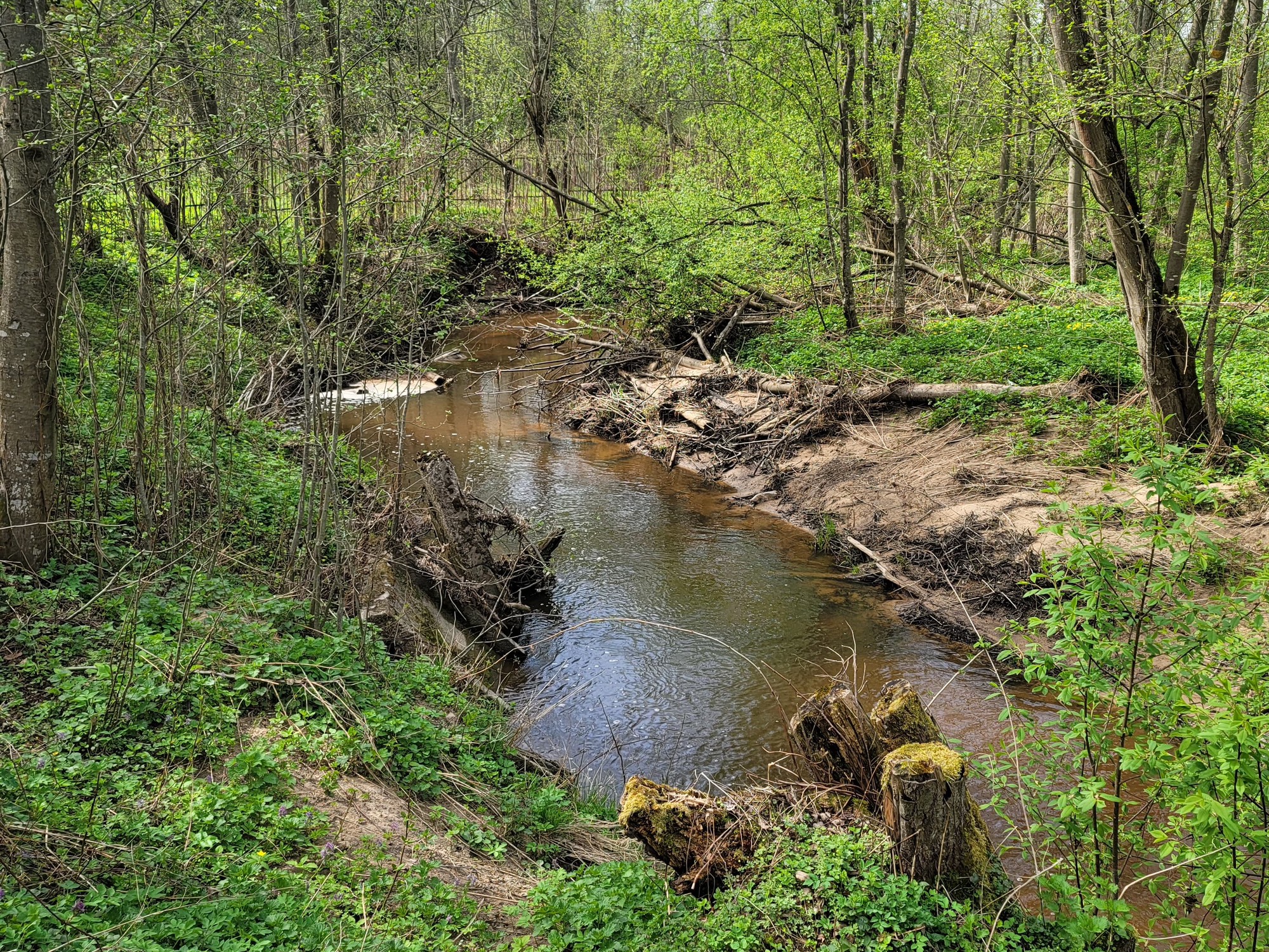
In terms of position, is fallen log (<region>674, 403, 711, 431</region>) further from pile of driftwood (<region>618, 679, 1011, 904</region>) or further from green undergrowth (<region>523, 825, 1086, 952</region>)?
green undergrowth (<region>523, 825, 1086, 952</region>)

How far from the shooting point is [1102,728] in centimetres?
362

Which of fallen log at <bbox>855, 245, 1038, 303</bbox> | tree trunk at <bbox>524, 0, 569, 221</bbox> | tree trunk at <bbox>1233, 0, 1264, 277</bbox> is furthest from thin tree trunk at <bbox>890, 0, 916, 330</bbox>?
tree trunk at <bbox>524, 0, 569, 221</bbox>

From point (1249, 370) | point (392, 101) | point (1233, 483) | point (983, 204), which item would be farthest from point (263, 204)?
point (983, 204)

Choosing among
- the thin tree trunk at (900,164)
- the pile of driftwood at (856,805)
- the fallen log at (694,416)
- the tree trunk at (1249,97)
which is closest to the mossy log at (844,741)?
the pile of driftwood at (856,805)

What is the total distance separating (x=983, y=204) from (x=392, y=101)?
1909cm

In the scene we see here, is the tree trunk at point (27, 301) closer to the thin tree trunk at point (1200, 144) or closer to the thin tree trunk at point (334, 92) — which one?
the thin tree trunk at point (334, 92)

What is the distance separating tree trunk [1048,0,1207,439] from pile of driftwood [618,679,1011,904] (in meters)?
6.08

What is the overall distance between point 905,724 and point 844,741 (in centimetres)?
37

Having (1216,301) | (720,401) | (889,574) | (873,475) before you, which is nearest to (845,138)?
(720,401)

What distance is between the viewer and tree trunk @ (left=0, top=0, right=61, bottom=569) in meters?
4.98

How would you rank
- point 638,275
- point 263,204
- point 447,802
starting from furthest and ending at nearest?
point 638,275 < point 263,204 < point 447,802

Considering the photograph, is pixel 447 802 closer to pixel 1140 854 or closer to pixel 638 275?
pixel 1140 854

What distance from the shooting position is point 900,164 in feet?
45.7

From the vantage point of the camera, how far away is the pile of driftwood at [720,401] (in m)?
12.7
